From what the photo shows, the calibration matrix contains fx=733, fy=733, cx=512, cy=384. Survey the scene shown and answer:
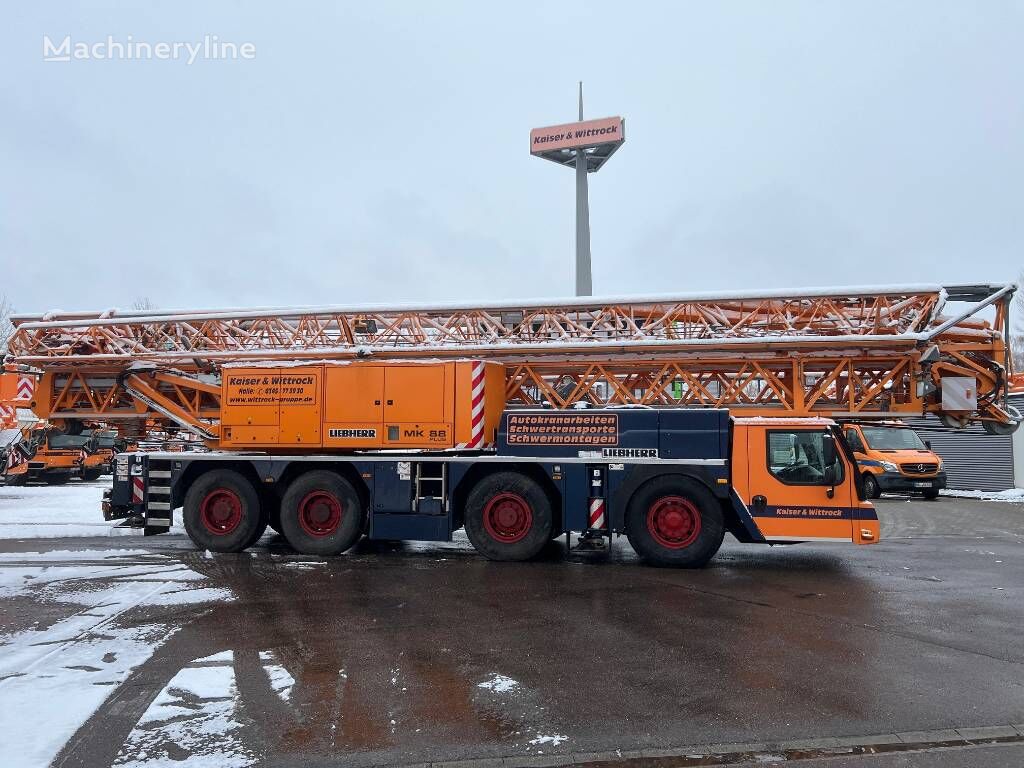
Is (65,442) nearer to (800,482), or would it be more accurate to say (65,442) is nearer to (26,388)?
(26,388)

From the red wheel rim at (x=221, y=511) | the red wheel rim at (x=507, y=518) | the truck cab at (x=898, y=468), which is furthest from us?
the truck cab at (x=898, y=468)

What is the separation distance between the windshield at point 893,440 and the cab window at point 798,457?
12.4m

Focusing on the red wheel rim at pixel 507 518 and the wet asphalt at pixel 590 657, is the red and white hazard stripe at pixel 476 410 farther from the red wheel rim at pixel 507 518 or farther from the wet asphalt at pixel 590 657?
the wet asphalt at pixel 590 657

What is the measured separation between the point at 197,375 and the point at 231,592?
212 inches

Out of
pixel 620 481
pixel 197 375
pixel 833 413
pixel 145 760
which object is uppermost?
pixel 197 375

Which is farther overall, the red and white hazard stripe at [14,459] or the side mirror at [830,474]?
the red and white hazard stripe at [14,459]

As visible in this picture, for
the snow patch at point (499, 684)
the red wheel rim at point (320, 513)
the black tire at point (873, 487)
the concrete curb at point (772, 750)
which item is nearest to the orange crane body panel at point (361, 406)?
the red wheel rim at point (320, 513)

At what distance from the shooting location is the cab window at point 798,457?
30.9 ft

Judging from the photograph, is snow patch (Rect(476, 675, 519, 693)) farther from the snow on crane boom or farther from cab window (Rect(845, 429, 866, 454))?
cab window (Rect(845, 429, 866, 454))

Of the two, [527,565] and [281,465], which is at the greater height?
[281,465]

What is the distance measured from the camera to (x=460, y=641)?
20.9ft

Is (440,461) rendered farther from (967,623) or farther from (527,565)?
(967,623)

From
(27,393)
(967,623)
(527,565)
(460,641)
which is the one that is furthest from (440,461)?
(27,393)

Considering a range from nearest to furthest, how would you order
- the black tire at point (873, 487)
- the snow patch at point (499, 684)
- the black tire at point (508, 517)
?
the snow patch at point (499, 684) → the black tire at point (508, 517) → the black tire at point (873, 487)
